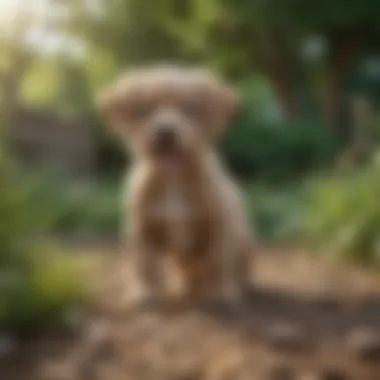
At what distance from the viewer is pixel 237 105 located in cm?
88

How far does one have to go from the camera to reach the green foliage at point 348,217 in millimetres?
1077

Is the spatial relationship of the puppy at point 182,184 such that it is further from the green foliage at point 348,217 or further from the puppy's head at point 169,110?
the green foliage at point 348,217

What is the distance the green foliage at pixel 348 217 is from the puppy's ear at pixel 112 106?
27 cm

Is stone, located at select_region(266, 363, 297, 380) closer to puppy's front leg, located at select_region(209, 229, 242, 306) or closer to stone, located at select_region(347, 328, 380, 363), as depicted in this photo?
stone, located at select_region(347, 328, 380, 363)

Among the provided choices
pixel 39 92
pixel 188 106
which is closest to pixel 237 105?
pixel 188 106

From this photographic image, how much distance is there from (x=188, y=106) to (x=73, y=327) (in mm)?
280

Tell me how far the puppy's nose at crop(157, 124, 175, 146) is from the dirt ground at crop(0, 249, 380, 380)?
0.16 m

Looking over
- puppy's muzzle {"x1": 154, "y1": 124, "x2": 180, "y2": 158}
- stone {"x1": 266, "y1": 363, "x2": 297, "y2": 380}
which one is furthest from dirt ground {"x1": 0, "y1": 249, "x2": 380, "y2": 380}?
puppy's muzzle {"x1": 154, "y1": 124, "x2": 180, "y2": 158}

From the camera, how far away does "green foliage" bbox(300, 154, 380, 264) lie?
1.08m

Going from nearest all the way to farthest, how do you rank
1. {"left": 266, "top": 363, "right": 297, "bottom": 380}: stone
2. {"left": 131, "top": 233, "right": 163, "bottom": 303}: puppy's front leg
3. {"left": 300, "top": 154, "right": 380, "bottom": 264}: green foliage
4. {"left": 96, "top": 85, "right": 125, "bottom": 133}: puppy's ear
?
{"left": 266, "top": 363, "right": 297, "bottom": 380}: stone → {"left": 96, "top": 85, "right": 125, "bottom": 133}: puppy's ear → {"left": 131, "top": 233, "right": 163, "bottom": 303}: puppy's front leg → {"left": 300, "top": 154, "right": 380, "bottom": 264}: green foliage

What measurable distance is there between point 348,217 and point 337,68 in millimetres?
497

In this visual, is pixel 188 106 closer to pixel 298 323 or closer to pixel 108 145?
pixel 108 145

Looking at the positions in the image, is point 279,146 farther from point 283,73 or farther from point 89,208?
point 89,208

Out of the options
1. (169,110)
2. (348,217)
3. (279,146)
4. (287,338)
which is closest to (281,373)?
(287,338)
